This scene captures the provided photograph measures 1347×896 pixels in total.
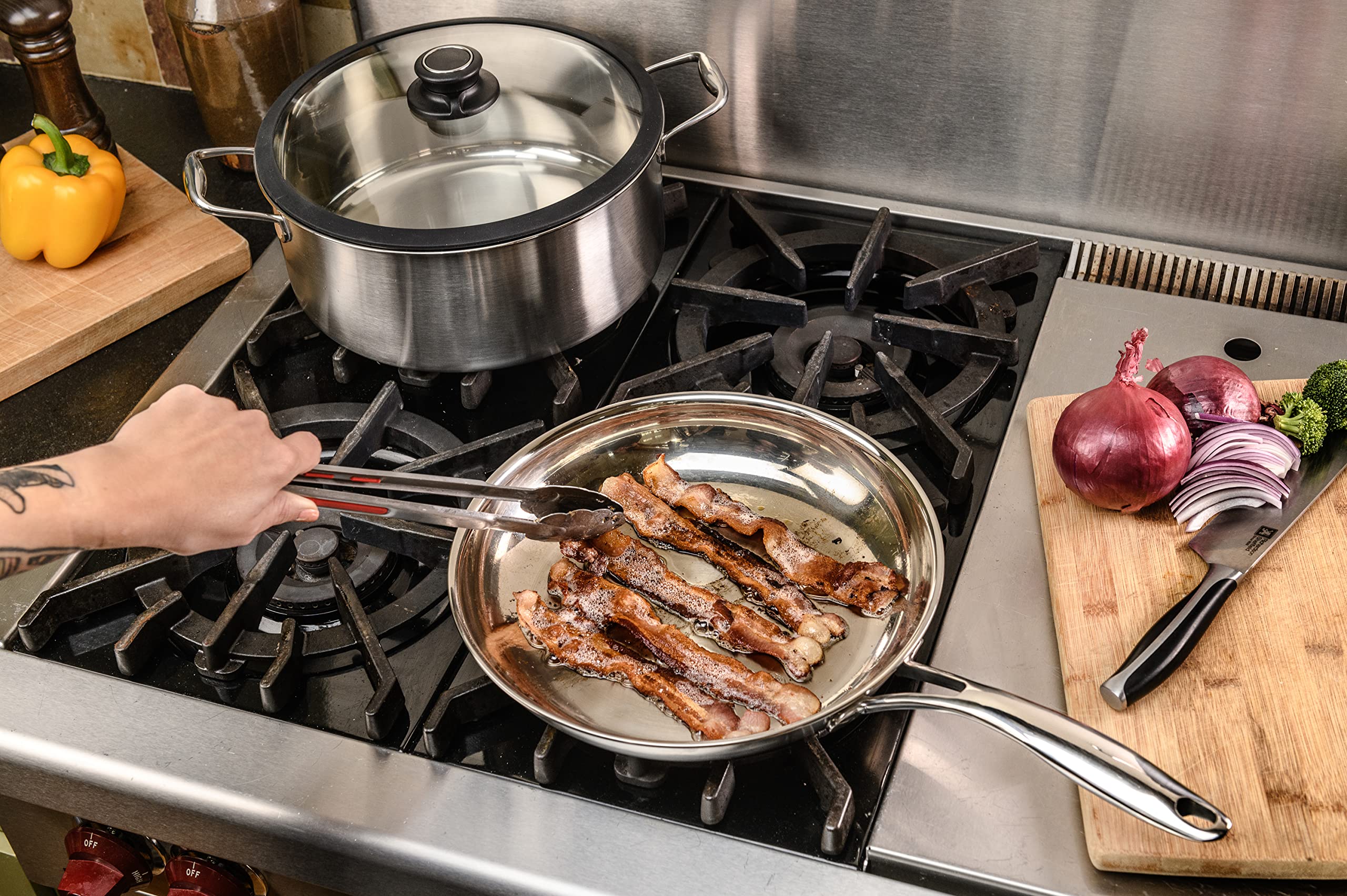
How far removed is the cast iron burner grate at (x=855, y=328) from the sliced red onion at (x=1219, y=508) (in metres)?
0.18

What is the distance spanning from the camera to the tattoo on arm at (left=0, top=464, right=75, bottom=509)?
2.33 feet

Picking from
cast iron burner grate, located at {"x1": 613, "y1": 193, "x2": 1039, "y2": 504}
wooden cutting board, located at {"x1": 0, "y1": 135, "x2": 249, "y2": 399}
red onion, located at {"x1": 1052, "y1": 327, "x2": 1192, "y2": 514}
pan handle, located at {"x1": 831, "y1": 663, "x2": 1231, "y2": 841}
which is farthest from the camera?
wooden cutting board, located at {"x1": 0, "y1": 135, "x2": 249, "y2": 399}

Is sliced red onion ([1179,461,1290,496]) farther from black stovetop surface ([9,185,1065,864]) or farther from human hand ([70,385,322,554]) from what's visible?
human hand ([70,385,322,554])

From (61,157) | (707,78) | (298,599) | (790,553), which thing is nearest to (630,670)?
(790,553)

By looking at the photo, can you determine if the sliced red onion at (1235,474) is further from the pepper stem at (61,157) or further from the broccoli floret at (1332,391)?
the pepper stem at (61,157)

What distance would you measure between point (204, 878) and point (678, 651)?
0.40m

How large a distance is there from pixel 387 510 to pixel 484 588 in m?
0.12

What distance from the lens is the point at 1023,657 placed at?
2.81ft

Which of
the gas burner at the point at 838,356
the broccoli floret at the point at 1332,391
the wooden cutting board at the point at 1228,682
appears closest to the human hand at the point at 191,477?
the gas burner at the point at 838,356

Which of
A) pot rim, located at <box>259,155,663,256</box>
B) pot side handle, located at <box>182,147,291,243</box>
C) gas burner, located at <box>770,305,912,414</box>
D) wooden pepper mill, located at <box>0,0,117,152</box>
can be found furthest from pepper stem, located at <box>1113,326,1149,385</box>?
wooden pepper mill, located at <box>0,0,117,152</box>

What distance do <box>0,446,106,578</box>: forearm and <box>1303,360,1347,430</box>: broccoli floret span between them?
0.89 m

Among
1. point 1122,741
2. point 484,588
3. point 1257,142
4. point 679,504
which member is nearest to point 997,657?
point 1122,741

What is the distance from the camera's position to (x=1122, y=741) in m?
0.77

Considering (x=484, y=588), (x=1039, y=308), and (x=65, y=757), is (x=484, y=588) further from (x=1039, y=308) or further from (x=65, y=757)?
(x=1039, y=308)
